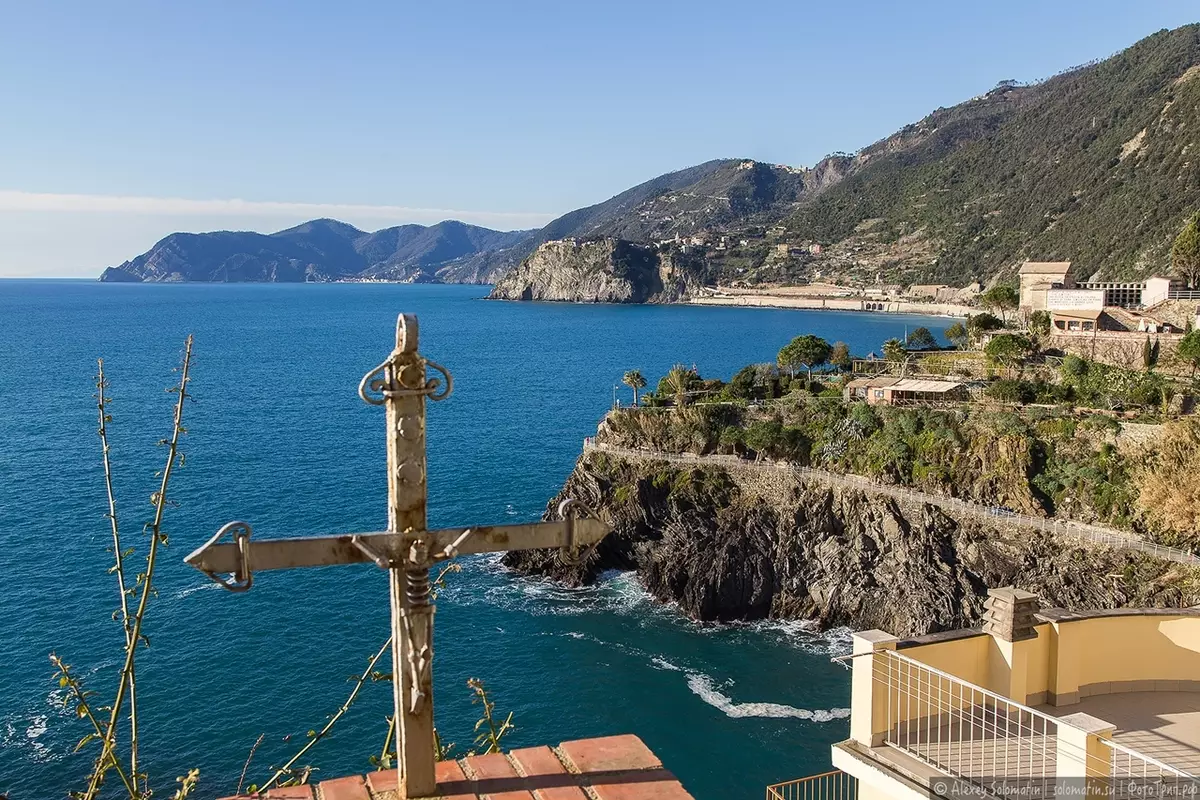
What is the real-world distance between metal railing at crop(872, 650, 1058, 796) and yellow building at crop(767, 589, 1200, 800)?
0.05 feet

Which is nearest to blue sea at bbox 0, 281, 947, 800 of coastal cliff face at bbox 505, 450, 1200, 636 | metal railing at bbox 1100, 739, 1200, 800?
coastal cliff face at bbox 505, 450, 1200, 636

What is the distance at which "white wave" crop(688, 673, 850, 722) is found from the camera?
77.1 feet

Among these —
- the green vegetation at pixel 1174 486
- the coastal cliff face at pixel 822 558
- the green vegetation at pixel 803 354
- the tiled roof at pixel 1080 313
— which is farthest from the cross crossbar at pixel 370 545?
the tiled roof at pixel 1080 313

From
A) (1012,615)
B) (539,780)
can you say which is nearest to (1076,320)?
(1012,615)

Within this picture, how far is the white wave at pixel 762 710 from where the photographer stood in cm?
2350

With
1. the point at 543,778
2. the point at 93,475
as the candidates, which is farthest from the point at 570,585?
the point at 543,778

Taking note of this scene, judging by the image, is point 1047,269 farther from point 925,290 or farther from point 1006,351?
point 925,290

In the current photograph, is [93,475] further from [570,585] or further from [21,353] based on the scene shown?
[21,353]

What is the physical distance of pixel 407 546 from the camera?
420cm

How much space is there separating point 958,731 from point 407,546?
6.69m

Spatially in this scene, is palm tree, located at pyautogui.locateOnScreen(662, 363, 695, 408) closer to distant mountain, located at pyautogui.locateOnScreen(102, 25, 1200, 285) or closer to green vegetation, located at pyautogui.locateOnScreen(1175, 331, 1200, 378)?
green vegetation, located at pyautogui.locateOnScreen(1175, 331, 1200, 378)

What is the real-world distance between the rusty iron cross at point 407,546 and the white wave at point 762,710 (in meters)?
21.0

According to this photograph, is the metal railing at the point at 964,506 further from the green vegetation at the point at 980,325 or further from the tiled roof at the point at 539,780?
the tiled roof at the point at 539,780

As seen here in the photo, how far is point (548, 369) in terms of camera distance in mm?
89875
